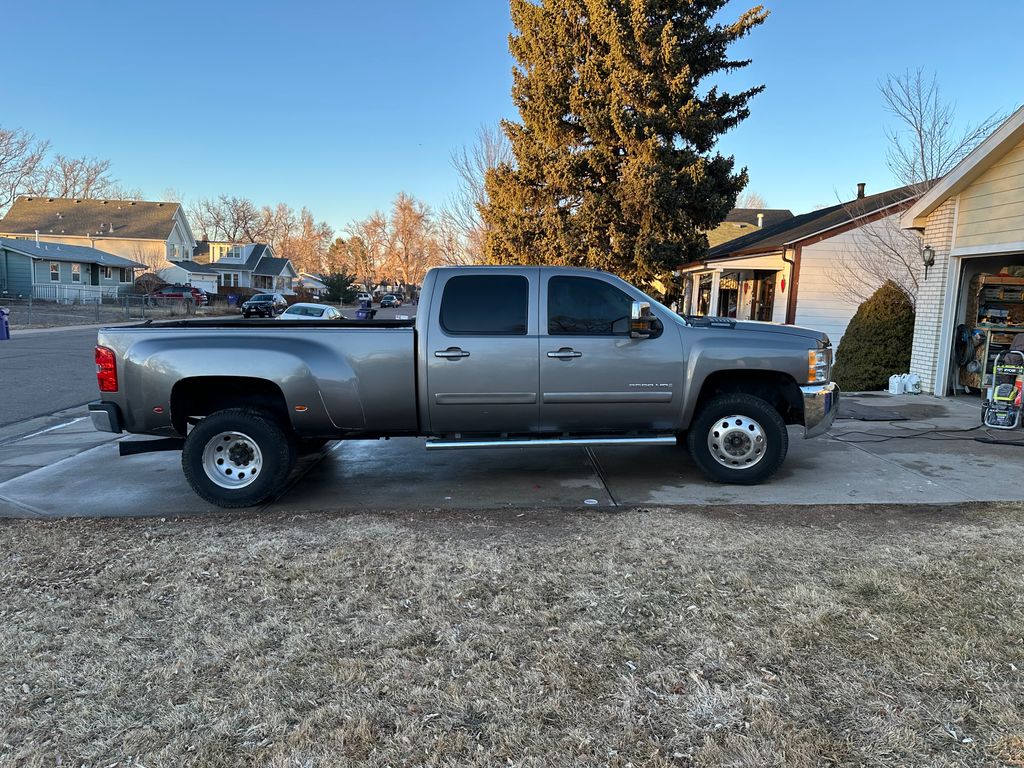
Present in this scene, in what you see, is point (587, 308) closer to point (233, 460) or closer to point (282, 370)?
point (282, 370)

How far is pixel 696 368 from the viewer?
5.89 metres

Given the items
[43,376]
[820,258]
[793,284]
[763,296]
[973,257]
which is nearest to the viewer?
[973,257]

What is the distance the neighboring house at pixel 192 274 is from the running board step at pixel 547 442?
59.1 m

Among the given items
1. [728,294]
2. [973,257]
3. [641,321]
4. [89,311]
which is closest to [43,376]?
[641,321]

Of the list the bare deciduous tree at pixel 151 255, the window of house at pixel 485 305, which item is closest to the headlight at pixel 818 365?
the window of house at pixel 485 305

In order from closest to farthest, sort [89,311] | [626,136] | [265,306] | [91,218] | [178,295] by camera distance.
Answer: [626,136] < [89,311] < [265,306] < [178,295] < [91,218]

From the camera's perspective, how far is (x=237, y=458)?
5.64 metres

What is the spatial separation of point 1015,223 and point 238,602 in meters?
10.8

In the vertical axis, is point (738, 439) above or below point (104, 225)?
below

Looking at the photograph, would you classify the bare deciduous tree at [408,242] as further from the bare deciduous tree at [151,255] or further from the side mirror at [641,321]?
the side mirror at [641,321]

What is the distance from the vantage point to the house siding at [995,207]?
9.38 meters

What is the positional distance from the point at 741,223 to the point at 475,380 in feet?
122

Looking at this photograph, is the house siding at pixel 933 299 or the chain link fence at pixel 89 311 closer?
the house siding at pixel 933 299

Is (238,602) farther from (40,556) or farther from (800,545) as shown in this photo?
(800,545)
